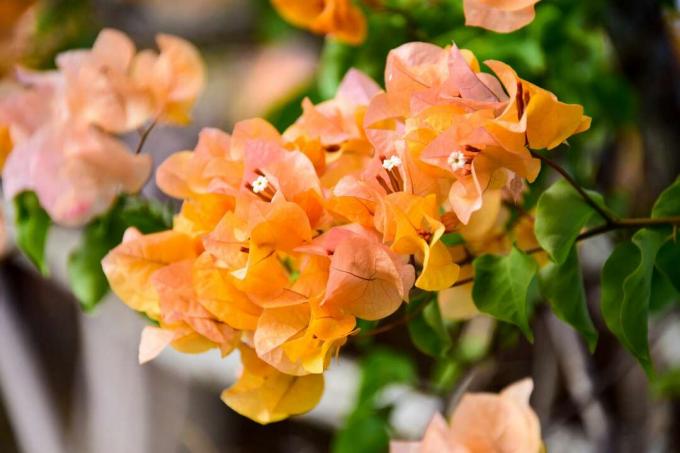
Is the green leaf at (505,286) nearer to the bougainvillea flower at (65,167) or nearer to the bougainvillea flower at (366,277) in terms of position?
the bougainvillea flower at (366,277)

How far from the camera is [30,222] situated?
53 centimetres

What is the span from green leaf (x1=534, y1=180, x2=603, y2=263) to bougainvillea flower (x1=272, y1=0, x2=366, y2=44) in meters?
0.19

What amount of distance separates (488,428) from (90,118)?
0.88 feet

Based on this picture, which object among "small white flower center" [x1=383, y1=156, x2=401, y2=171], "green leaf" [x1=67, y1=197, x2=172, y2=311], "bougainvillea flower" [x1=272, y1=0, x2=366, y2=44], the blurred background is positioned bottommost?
the blurred background

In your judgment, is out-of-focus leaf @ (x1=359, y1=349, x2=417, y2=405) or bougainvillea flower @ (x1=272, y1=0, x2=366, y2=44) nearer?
bougainvillea flower @ (x1=272, y1=0, x2=366, y2=44)

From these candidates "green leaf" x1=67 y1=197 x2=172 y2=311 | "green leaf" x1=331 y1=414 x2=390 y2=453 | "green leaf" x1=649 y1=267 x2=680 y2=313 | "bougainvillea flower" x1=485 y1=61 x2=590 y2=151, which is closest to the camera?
"bougainvillea flower" x1=485 y1=61 x2=590 y2=151

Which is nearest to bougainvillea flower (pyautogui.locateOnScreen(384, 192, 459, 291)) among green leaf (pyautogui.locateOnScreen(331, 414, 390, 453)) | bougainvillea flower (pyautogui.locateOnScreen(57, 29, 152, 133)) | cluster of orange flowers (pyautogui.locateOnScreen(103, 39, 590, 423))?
cluster of orange flowers (pyautogui.locateOnScreen(103, 39, 590, 423))

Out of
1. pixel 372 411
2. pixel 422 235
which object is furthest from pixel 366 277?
pixel 372 411

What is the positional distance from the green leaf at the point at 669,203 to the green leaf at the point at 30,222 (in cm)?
34

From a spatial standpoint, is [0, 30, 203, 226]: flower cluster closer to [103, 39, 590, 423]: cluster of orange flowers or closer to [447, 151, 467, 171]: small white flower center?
[103, 39, 590, 423]: cluster of orange flowers

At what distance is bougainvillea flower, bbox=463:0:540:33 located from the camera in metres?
0.36

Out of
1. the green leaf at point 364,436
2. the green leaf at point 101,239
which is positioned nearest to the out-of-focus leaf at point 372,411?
the green leaf at point 364,436

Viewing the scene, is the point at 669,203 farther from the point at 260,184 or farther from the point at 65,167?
the point at 65,167

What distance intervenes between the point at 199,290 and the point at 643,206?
61cm
